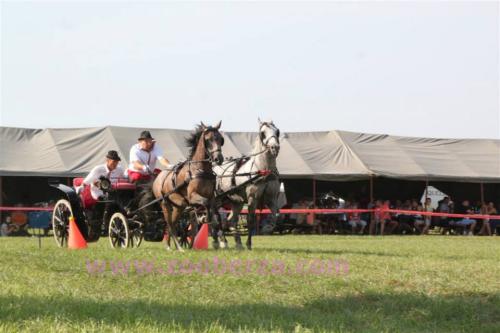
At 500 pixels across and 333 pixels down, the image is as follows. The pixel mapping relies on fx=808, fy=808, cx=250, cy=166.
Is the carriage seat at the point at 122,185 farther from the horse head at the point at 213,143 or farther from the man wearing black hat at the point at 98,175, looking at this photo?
the horse head at the point at 213,143

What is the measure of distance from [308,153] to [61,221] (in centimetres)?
1771

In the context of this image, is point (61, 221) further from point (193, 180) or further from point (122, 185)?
point (193, 180)

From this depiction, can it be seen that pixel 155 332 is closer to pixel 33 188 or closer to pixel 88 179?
pixel 88 179

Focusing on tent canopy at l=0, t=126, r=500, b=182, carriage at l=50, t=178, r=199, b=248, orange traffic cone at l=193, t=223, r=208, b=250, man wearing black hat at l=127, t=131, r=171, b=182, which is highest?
tent canopy at l=0, t=126, r=500, b=182

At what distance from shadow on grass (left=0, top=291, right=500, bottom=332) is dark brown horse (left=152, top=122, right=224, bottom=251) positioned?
16.9ft

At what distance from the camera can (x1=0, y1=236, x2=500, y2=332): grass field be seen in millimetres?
6703

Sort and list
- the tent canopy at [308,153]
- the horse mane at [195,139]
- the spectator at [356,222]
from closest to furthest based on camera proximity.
→ 1. the horse mane at [195,139]
2. the tent canopy at [308,153]
3. the spectator at [356,222]

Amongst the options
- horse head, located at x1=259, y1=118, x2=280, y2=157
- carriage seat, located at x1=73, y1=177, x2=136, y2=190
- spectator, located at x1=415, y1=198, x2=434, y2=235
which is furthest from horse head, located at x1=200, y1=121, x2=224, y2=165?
spectator, located at x1=415, y1=198, x2=434, y2=235

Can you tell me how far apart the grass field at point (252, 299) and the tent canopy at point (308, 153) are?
18.2 meters

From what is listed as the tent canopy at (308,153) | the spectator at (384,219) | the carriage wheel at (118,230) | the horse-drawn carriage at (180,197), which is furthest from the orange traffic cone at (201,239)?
the spectator at (384,219)

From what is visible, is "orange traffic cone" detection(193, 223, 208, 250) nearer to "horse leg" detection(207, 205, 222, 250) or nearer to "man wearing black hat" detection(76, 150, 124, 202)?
"horse leg" detection(207, 205, 222, 250)

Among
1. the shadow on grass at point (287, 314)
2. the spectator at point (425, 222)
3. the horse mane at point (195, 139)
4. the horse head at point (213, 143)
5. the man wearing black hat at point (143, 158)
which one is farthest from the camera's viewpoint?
the spectator at point (425, 222)

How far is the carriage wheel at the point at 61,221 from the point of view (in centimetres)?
1502

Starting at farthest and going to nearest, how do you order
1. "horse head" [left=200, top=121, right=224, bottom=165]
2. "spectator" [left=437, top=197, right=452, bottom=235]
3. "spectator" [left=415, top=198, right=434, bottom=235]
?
"spectator" [left=437, top=197, right=452, bottom=235] < "spectator" [left=415, top=198, right=434, bottom=235] < "horse head" [left=200, top=121, right=224, bottom=165]
